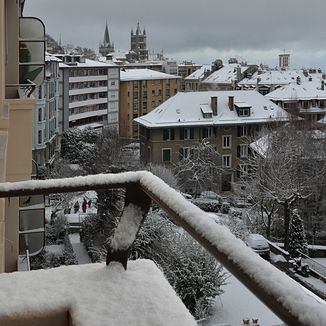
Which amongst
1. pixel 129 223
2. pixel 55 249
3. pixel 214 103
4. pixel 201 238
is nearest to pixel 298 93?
pixel 214 103

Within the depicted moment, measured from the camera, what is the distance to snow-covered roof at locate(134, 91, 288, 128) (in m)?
38.8

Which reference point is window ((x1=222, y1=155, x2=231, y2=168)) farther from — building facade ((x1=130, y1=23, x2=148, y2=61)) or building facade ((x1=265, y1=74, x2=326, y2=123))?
building facade ((x1=130, y1=23, x2=148, y2=61))

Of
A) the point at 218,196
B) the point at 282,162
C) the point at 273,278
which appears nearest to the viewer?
the point at 273,278

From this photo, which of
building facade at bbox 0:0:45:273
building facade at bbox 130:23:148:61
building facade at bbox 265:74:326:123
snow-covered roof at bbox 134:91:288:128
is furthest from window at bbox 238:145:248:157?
building facade at bbox 130:23:148:61

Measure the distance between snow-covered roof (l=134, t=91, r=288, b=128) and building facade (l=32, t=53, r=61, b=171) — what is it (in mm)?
7608

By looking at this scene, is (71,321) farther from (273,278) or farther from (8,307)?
(273,278)

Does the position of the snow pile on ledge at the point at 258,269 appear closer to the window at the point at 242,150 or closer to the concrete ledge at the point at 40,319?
the concrete ledge at the point at 40,319

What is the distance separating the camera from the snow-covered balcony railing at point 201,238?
2.78 ft

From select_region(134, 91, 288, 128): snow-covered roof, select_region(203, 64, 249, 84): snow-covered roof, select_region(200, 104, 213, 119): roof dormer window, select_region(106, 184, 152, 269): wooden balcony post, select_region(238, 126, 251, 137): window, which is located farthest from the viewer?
select_region(203, 64, 249, 84): snow-covered roof

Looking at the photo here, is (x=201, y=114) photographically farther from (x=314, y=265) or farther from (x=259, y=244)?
(x=259, y=244)

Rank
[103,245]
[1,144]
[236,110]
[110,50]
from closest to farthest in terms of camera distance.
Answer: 1. [1,144]
2. [103,245]
3. [236,110]
4. [110,50]

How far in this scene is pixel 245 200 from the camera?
32562 mm

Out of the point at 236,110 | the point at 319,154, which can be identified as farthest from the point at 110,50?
the point at 319,154

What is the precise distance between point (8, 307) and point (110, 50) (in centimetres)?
15720
